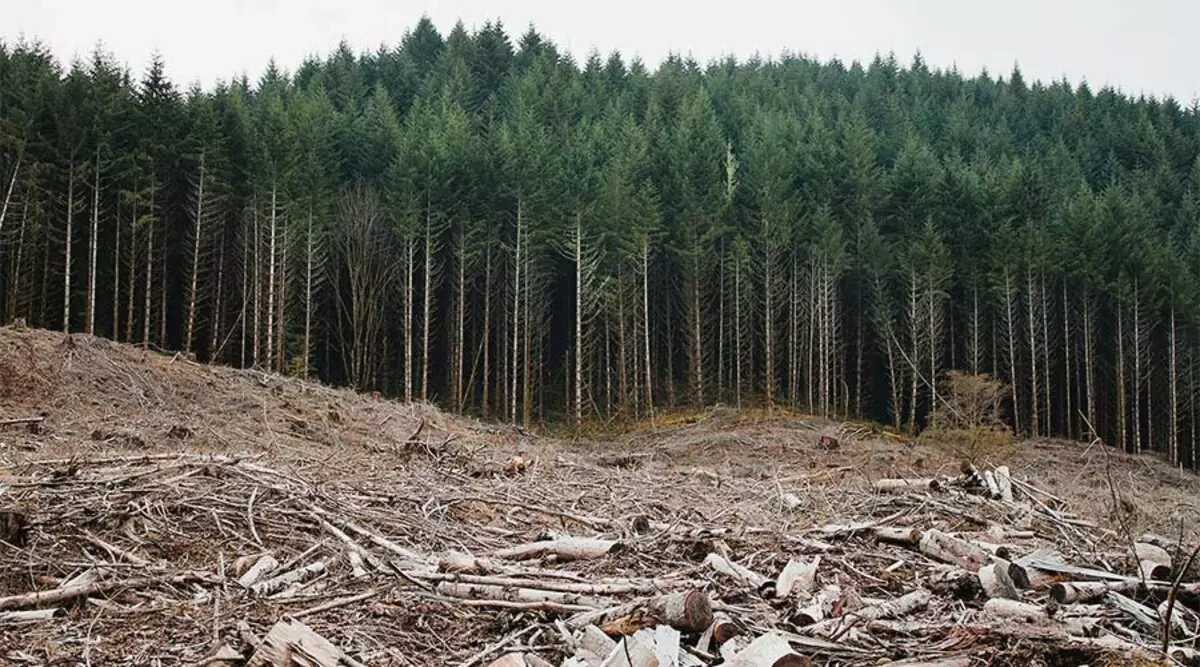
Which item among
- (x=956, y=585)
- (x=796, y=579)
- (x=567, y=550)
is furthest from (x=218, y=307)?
(x=956, y=585)

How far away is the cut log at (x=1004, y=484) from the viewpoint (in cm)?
836

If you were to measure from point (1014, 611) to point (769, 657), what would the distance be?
1574 mm

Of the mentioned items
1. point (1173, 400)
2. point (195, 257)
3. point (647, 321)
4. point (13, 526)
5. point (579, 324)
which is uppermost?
point (195, 257)

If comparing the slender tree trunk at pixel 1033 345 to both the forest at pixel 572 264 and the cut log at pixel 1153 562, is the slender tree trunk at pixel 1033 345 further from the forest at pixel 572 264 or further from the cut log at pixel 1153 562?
the cut log at pixel 1153 562

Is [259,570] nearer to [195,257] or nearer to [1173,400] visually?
[195,257]

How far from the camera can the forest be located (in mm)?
27625

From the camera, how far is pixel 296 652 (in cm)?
339

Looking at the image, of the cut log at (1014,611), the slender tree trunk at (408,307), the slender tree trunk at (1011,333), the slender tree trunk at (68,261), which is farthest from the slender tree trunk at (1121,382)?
the slender tree trunk at (68,261)

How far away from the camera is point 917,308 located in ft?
113

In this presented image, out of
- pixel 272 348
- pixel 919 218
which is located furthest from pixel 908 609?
pixel 919 218

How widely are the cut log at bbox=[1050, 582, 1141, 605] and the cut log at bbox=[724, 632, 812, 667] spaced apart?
1.87 m

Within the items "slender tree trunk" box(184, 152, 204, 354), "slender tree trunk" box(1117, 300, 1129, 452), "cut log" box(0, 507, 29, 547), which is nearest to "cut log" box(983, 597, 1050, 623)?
"cut log" box(0, 507, 29, 547)

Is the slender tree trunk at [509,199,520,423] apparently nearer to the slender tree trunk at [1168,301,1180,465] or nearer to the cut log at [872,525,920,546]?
the cut log at [872,525,920,546]

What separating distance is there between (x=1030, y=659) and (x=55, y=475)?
252 inches
